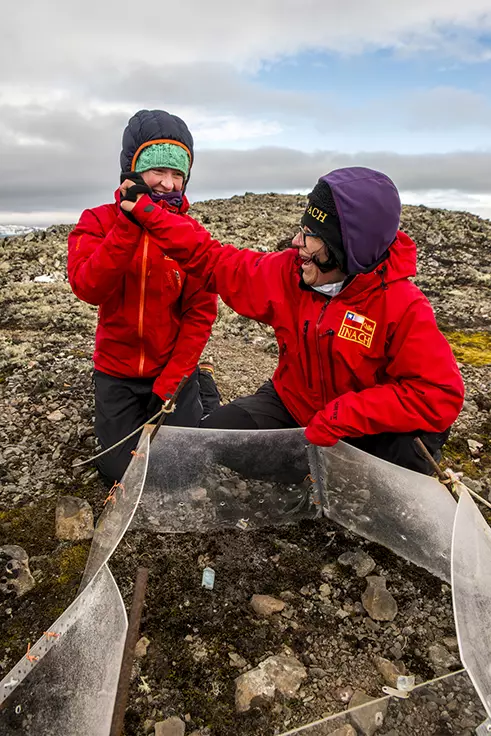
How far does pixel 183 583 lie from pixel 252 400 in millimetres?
1503

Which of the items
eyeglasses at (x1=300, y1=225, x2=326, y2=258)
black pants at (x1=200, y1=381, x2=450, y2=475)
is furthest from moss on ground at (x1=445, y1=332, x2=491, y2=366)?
eyeglasses at (x1=300, y1=225, x2=326, y2=258)

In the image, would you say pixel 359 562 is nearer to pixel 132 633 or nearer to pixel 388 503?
pixel 388 503

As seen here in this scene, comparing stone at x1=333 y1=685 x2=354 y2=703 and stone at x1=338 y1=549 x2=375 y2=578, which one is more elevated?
stone at x1=338 y1=549 x2=375 y2=578

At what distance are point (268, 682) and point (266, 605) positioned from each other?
19.1 inches

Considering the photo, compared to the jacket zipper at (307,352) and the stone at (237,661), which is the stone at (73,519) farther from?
the jacket zipper at (307,352)

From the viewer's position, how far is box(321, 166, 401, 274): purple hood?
2.88 m

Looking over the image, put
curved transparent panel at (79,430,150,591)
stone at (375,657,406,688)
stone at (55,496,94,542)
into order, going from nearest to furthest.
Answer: stone at (375,657,406,688), curved transparent panel at (79,430,150,591), stone at (55,496,94,542)

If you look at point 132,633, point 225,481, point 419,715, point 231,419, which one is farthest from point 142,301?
point 419,715

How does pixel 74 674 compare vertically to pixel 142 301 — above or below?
below

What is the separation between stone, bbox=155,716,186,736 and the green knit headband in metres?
3.34

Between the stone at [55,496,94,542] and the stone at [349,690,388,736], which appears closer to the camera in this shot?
the stone at [349,690,388,736]

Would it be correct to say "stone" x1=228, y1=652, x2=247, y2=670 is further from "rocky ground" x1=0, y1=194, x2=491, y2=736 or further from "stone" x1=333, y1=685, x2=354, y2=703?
"stone" x1=333, y1=685, x2=354, y2=703

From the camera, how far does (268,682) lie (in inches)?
99.3

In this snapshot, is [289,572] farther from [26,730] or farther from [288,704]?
[26,730]
